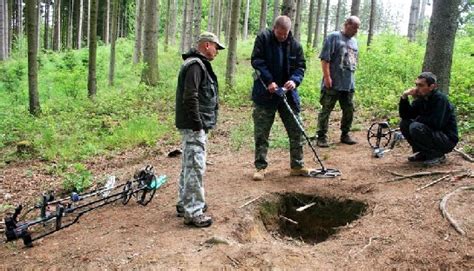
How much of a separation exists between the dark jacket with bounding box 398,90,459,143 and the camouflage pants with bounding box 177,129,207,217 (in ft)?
11.9

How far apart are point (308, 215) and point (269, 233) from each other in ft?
2.83

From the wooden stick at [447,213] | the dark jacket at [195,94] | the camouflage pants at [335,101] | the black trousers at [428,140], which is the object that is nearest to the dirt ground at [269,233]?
the wooden stick at [447,213]

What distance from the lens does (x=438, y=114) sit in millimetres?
6590

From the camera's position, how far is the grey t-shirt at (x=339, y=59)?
26.4 feet

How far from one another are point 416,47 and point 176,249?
15.3 m

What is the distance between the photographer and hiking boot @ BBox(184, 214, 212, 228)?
5.15 meters

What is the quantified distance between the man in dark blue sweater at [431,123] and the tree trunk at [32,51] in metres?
9.57

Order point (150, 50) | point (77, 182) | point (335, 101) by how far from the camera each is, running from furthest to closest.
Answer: point (150, 50) → point (335, 101) → point (77, 182)

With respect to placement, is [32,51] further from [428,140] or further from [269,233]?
[428,140]

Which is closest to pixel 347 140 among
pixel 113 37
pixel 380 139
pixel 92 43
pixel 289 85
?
pixel 380 139

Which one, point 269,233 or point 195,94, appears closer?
point 195,94

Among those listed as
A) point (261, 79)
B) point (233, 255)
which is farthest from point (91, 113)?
point (233, 255)

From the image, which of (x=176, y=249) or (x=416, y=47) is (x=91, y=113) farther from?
(x=416, y=47)

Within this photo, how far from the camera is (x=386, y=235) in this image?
487cm
